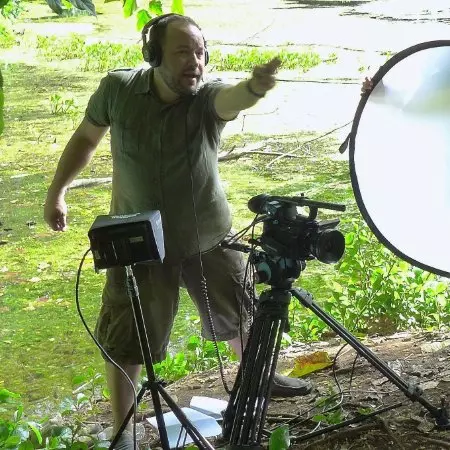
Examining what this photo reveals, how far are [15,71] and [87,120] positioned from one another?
2.80 metres

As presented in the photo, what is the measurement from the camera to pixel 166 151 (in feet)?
5.25

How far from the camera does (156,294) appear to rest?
5.43 feet

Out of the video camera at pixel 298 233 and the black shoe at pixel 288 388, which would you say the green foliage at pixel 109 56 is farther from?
the video camera at pixel 298 233

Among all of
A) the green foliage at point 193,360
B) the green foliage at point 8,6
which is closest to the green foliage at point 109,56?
the green foliage at point 8,6

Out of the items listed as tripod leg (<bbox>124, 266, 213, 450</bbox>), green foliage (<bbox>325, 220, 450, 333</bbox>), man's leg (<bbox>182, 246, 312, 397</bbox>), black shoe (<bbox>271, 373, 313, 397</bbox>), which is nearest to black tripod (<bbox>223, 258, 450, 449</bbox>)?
tripod leg (<bbox>124, 266, 213, 450</bbox>)

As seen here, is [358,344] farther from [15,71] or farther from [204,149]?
[15,71]

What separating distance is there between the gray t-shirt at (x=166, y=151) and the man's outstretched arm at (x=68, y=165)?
8 cm

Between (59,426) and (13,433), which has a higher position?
(13,433)

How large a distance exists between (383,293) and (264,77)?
4.78 feet

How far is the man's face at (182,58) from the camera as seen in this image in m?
1.56

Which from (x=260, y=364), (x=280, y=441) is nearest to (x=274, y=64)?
(x=260, y=364)

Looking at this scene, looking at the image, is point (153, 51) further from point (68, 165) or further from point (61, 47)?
point (61, 47)

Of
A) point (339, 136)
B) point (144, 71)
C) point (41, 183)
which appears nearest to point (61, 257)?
point (41, 183)

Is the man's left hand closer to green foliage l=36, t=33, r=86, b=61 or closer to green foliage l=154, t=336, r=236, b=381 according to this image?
green foliage l=154, t=336, r=236, b=381
